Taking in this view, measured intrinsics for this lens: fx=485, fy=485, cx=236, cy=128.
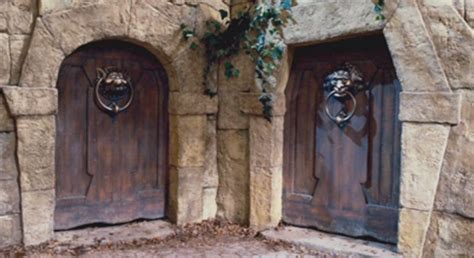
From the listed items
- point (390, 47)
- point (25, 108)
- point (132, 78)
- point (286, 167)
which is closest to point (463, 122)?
point (390, 47)

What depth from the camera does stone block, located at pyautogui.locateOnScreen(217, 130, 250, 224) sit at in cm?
406

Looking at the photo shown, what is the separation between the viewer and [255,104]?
154 inches

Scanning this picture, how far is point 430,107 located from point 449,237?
820 millimetres

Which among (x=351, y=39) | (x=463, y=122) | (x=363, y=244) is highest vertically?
(x=351, y=39)

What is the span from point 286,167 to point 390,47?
1.34m

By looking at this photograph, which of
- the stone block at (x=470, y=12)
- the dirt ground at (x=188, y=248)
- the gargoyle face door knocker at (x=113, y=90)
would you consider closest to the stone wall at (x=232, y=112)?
the stone block at (x=470, y=12)

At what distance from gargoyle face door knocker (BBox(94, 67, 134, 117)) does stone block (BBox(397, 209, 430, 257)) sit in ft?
7.45

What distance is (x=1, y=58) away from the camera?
128 inches

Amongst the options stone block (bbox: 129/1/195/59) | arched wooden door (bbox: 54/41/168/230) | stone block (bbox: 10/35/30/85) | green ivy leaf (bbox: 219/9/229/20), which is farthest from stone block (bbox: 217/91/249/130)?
stone block (bbox: 10/35/30/85)

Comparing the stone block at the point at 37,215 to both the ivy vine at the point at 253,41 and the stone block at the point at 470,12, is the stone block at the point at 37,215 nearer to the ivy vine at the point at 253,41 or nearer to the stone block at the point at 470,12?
the ivy vine at the point at 253,41

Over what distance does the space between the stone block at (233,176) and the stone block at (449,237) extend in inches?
58.4

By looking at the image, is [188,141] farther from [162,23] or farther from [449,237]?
[449,237]

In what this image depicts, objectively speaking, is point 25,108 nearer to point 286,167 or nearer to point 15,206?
point 15,206

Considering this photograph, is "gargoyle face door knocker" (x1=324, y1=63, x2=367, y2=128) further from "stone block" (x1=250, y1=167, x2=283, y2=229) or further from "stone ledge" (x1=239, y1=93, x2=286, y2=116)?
"stone block" (x1=250, y1=167, x2=283, y2=229)
